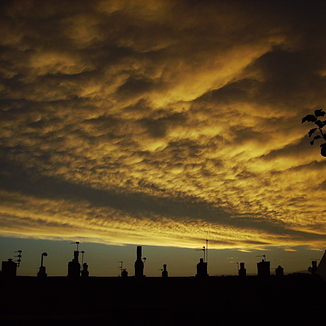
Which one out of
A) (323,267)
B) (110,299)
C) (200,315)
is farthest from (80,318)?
(323,267)

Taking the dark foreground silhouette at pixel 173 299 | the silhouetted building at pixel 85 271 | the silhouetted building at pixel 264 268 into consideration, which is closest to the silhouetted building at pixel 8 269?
the dark foreground silhouette at pixel 173 299

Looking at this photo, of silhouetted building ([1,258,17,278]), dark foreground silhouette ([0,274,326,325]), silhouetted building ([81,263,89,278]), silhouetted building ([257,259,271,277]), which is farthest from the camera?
silhouetted building ([81,263,89,278])

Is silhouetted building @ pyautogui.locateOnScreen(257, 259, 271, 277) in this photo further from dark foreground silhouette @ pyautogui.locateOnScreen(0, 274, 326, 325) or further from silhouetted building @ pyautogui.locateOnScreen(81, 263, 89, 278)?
silhouetted building @ pyautogui.locateOnScreen(81, 263, 89, 278)

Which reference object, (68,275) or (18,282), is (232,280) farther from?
(18,282)

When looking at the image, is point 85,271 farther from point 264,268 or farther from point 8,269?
point 264,268

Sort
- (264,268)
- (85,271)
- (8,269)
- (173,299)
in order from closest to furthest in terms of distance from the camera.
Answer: (173,299) < (8,269) < (264,268) < (85,271)

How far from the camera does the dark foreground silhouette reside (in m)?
22.0

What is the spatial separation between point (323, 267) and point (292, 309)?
842cm

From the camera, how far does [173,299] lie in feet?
93.8

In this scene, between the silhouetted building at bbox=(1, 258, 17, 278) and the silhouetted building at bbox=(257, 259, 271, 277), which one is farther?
the silhouetted building at bbox=(257, 259, 271, 277)

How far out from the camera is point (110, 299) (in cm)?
2777

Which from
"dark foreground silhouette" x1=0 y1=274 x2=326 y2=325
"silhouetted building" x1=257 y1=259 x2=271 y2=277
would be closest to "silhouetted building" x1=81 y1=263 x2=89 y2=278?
"dark foreground silhouette" x1=0 y1=274 x2=326 y2=325

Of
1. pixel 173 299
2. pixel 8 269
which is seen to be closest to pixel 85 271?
pixel 8 269

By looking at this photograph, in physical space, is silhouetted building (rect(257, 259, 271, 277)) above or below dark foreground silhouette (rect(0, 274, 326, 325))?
above
